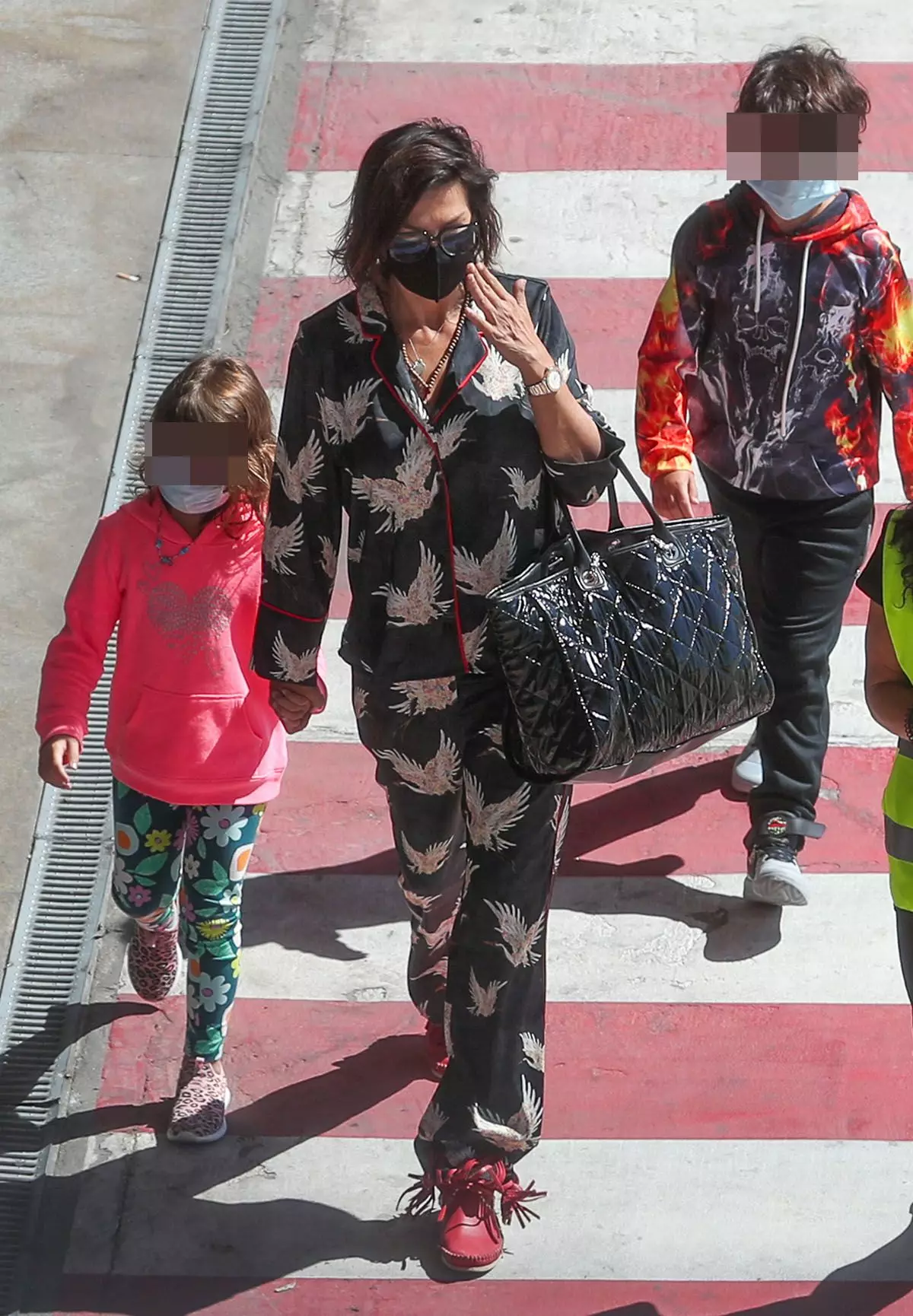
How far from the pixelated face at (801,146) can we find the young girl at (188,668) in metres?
1.28

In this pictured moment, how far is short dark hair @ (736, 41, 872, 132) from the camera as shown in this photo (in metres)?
4.38

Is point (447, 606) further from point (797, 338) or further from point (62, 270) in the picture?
point (62, 270)

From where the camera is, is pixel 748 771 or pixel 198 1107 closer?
pixel 198 1107

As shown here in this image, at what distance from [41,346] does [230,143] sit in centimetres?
136

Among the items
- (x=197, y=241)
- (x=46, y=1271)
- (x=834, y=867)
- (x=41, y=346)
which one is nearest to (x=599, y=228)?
(x=197, y=241)

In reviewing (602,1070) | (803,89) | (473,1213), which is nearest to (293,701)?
(473,1213)

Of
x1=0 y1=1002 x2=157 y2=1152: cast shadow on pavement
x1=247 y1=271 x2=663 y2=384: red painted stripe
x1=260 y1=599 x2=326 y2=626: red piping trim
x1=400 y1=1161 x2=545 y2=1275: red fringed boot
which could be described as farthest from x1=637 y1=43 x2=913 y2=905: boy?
x1=247 y1=271 x2=663 y2=384: red painted stripe

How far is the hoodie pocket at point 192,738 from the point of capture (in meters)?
4.09

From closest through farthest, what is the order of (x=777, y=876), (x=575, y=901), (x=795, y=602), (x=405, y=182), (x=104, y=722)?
(x=405, y=182) → (x=795, y=602) → (x=777, y=876) → (x=575, y=901) → (x=104, y=722)

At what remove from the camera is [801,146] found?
434 centimetres

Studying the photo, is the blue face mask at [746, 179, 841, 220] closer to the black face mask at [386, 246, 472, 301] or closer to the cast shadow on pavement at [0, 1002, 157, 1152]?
the black face mask at [386, 246, 472, 301]

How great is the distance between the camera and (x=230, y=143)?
7.69 m

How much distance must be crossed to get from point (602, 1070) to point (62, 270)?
4.01m

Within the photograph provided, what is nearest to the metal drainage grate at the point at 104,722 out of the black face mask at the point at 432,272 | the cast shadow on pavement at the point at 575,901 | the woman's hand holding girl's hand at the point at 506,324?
the cast shadow on pavement at the point at 575,901
